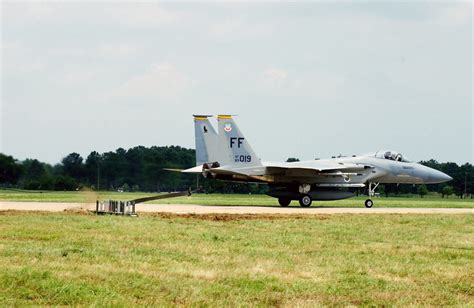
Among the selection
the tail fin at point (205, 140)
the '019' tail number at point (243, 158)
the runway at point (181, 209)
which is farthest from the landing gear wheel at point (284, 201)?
the runway at point (181, 209)

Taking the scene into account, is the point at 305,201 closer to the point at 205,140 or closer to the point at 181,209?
the point at 205,140

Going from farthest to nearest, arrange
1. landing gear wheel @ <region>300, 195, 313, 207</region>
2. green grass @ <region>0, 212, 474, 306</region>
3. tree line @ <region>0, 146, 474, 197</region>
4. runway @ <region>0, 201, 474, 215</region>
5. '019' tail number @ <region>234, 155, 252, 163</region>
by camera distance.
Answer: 1. landing gear wheel @ <region>300, 195, 313, 207</region>
2. '019' tail number @ <region>234, 155, 252, 163</region>
3. runway @ <region>0, 201, 474, 215</region>
4. tree line @ <region>0, 146, 474, 197</region>
5. green grass @ <region>0, 212, 474, 306</region>

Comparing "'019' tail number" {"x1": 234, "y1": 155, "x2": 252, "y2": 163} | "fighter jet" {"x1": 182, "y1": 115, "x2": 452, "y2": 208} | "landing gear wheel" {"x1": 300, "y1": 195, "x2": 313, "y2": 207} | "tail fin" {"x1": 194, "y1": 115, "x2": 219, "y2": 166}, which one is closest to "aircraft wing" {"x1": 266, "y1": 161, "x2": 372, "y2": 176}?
"fighter jet" {"x1": 182, "y1": 115, "x2": 452, "y2": 208}

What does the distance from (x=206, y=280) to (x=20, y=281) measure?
9.68 feet

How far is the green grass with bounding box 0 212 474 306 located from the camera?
10664 mm

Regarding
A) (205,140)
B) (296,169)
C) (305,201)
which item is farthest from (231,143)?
(305,201)

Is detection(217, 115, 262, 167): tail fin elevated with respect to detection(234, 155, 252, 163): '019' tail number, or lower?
elevated

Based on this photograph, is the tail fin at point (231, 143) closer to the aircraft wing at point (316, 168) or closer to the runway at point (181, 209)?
the aircraft wing at point (316, 168)

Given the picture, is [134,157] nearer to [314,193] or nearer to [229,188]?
[314,193]

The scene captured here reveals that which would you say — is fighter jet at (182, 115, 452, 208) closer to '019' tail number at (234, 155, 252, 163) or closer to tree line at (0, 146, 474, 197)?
'019' tail number at (234, 155, 252, 163)

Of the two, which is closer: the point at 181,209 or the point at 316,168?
the point at 181,209

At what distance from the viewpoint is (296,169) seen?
132 feet

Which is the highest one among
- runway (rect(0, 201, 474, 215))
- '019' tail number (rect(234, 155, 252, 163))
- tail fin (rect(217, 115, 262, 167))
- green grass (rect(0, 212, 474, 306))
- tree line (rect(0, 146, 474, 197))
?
tail fin (rect(217, 115, 262, 167))

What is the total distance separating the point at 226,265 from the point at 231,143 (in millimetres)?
25536
